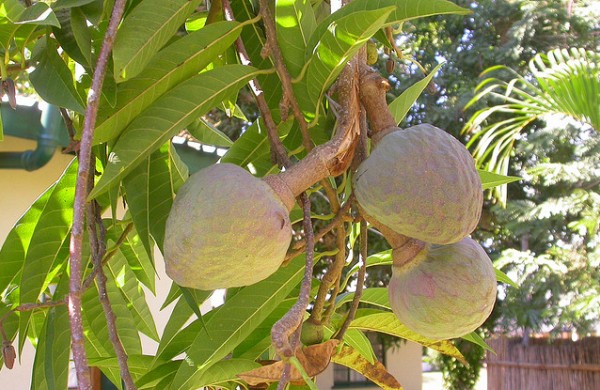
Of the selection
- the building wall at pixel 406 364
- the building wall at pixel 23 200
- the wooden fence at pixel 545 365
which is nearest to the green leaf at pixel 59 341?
the building wall at pixel 23 200

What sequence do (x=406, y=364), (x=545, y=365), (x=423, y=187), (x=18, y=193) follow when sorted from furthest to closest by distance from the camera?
1. (x=406, y=364)
2. (x=545, y=365)
3. (x=18, y=193)
4. (x=423, y=187)

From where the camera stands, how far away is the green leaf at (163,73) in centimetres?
84

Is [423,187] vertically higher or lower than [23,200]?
lower

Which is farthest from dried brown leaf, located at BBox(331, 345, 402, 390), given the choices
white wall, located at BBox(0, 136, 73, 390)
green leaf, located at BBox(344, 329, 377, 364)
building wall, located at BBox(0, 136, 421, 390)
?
white wall, located at BBox(0, 136, 73, 390)

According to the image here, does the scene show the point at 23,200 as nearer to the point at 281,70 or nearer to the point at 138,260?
the point at 138,260

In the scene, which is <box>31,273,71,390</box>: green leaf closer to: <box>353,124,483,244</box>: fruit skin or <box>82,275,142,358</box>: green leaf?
<box>82,275,142,358</box>: green leaf

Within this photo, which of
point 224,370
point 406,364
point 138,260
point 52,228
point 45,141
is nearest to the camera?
point 224,370

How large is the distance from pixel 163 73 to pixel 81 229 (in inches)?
12.4

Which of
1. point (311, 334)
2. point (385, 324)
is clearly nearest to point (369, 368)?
point (311, 334)

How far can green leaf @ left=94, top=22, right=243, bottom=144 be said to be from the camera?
0.84m

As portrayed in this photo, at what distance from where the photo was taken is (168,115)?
0.86m

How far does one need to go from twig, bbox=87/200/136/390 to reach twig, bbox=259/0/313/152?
283 mm

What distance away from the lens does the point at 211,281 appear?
69 centimetres

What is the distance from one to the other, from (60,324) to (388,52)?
2.06 feet
